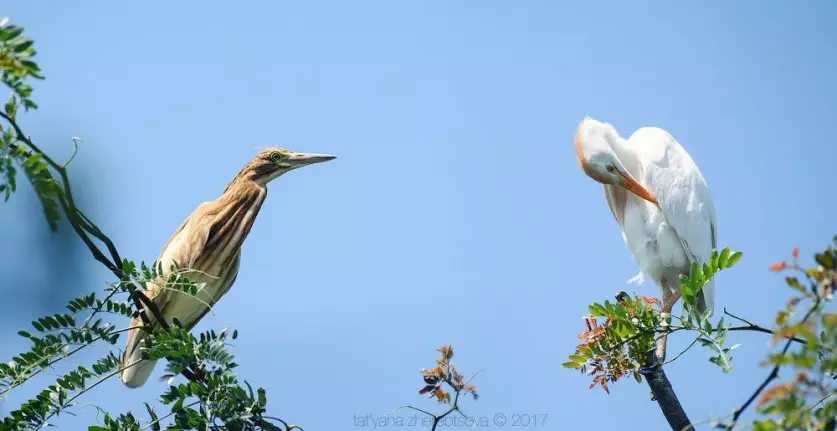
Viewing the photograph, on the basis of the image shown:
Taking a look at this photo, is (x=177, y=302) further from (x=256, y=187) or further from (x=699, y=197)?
(x=699, y=197)

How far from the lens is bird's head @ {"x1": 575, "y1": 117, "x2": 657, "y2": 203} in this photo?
5145mm

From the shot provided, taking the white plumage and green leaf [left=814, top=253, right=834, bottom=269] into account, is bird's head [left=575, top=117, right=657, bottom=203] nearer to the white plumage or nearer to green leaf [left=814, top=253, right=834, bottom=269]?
the white plumage

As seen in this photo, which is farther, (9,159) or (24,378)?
(24,378)

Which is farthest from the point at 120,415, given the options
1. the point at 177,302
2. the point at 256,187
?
the point at 256,187

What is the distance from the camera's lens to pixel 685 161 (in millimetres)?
5289

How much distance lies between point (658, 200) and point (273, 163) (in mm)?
2280

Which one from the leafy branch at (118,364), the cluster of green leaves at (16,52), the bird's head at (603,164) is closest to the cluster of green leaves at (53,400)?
the leafy branch at (118,364)

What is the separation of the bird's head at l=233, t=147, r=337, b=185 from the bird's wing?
2.03 metres

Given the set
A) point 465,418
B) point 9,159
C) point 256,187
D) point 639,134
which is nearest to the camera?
point 9,159

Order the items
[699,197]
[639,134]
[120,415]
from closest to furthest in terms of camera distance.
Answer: [120,415] < [699,197] < [639,134]

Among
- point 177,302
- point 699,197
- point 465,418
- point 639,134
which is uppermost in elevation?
point 639,134

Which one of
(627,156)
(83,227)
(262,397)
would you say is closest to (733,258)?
(262,397)

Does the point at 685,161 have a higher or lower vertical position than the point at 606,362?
higher

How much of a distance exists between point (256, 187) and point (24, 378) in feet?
6.60
